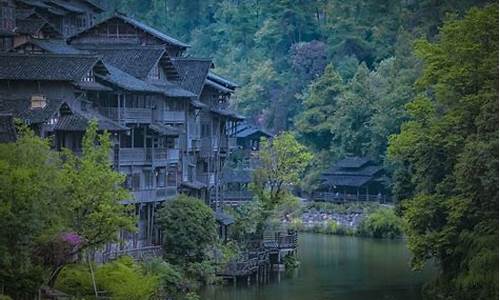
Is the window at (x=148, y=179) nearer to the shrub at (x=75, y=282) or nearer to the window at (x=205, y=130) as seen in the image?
the window at (x=205, y=130)

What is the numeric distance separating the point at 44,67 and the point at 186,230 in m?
10.4

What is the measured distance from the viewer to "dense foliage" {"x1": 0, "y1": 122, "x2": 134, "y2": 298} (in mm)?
39875

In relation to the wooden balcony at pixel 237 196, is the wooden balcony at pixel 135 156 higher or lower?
higher

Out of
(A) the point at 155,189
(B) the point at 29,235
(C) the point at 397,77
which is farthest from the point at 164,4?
(B) the point at 29,235

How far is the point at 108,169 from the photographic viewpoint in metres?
46.5

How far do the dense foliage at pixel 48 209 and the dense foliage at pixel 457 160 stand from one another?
12453 mm

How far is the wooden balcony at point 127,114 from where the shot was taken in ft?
189

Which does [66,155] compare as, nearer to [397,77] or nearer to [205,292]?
[205,292]

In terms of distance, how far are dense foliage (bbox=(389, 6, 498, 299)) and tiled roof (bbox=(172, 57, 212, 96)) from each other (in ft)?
46.6

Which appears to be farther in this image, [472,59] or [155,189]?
[155,189]

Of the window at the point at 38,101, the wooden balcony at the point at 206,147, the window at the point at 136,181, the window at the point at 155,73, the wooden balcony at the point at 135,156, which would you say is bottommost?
the window at the point at 136,181

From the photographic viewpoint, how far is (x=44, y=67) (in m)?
53.0

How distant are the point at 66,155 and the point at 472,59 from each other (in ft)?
55.4

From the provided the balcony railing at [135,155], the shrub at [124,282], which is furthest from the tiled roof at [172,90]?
the shrub at [124,282]
